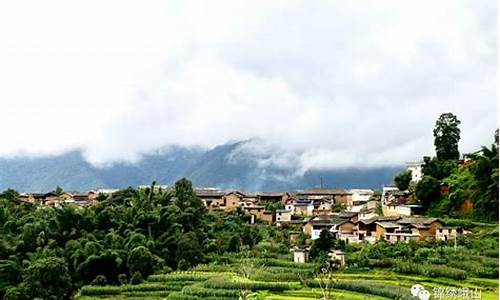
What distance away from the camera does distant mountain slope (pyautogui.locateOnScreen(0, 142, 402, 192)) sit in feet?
380

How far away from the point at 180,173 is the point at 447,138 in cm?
11179

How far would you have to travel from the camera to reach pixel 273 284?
2044 centimetres

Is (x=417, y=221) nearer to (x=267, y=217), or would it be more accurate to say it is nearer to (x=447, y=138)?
(x=447, y=138)

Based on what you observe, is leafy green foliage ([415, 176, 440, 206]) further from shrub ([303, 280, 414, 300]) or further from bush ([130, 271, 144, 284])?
bush ([130, 271, 144, 284])

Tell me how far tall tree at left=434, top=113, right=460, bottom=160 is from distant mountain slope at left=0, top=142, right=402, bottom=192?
69.7 m

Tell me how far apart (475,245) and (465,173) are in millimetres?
6405

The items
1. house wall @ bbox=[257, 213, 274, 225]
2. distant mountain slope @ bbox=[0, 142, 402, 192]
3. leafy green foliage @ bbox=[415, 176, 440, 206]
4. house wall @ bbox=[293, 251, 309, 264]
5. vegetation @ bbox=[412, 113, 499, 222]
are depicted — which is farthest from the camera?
distant mountain slope @ bbox=[0, 142, 402, 192]

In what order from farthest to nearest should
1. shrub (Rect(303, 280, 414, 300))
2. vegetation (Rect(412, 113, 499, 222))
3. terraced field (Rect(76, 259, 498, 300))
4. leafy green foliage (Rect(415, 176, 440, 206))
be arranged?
leafy green foliage (Rect(415, 176, 440, 206)), vegetation (Rect(412, 113, 499, 222)), terraced field (Rect(76, 259, 498, 300)), shrub (Rect(303, 280, 414, 300))

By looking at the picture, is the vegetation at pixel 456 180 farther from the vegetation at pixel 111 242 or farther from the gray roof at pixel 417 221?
the vegetation at pixel 111 242

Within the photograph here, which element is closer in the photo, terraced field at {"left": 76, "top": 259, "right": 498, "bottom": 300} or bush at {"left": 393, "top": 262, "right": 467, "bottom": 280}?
terraced field at {"left": 76, "top": 259, "right": 498, "bottom": 300}

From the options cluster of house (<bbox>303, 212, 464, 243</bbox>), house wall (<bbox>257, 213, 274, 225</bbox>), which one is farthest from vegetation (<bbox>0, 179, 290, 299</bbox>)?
house wall (<bbox>257, 213, 274, 225</bbox>)

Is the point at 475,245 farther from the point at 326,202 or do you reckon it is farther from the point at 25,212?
the point at 25,212

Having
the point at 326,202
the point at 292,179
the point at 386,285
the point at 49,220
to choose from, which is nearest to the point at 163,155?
the point at 292,179

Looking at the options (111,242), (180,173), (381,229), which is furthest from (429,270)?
(180,173)
